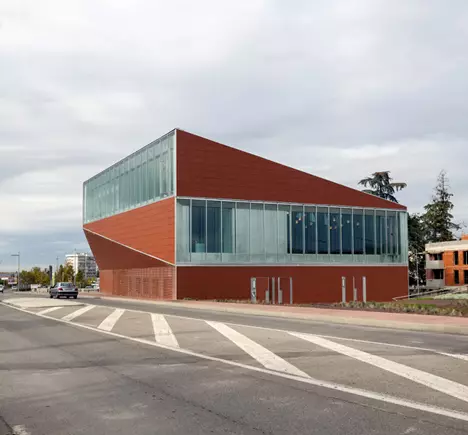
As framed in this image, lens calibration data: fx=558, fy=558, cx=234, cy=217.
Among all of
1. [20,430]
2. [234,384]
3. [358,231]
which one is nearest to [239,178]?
[358,231]

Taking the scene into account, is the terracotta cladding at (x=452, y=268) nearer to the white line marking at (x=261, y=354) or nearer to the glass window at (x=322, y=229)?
the glass window at (x=322, y=229)

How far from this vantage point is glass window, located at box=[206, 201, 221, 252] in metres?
40.2

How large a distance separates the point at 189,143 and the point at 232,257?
8.80m

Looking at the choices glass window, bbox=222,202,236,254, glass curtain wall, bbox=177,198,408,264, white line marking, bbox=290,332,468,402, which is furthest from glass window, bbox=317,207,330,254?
white line marking, bbox=290,332,468,402

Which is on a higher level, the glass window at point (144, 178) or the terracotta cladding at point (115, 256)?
the glass window at point (144, 178)

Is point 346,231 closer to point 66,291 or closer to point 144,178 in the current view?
point 144,178

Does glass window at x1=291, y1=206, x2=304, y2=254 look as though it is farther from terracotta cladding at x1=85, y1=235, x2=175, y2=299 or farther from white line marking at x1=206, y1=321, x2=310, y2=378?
white line marking at x1=206, y1=321, x2=310, y2=378

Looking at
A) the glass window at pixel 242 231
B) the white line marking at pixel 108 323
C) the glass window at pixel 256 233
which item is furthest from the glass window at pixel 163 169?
the white line marking at pixel 108 323

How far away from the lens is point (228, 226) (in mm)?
41031

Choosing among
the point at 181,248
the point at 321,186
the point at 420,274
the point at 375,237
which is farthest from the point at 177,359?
the point at 420,274

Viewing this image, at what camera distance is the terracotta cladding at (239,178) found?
1558 inches

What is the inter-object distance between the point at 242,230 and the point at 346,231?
9720 millimetres

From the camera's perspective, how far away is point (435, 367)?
970cm

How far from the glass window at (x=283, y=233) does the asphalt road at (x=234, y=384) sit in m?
27.5
